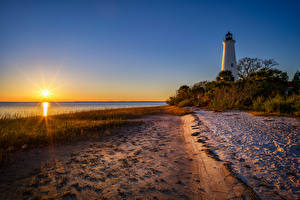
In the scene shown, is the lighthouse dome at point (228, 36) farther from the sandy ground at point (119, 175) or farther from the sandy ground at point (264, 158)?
the sandy ground at point (119, 175)

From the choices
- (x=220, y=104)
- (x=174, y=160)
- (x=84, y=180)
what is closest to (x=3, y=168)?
(x=84, y=180)

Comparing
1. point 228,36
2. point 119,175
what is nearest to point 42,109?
point 119,175

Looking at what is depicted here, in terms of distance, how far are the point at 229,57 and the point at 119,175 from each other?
36.8 m

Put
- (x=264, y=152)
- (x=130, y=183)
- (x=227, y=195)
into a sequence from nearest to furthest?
1. (x=227, y=195)
2. (x=130, y=183)
3. (x=264, y=152)

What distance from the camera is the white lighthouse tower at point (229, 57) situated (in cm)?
3111

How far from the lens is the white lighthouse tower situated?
31.1 metres

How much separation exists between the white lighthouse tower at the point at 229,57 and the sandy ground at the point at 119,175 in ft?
112

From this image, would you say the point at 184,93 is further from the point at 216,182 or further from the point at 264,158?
the point at 216,182

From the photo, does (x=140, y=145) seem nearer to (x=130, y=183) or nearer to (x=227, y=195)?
(x=130, y=183)

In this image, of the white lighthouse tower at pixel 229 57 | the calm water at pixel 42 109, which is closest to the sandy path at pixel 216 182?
the calm water at pixel 42 109

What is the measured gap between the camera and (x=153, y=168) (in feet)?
7.37

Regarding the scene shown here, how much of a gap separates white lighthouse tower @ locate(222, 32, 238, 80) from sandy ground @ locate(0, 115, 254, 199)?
33989mm

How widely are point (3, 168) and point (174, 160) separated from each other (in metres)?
2.90

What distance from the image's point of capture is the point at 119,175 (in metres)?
2.04
